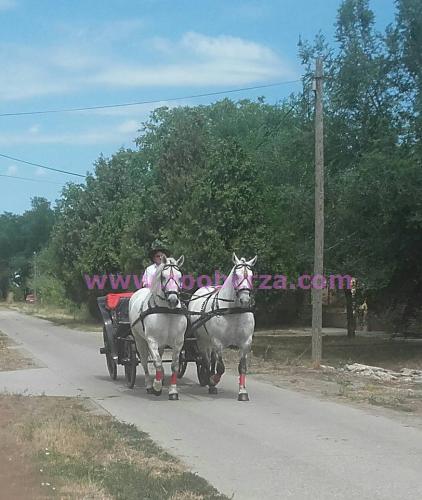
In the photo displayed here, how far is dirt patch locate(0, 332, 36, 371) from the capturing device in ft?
58.5

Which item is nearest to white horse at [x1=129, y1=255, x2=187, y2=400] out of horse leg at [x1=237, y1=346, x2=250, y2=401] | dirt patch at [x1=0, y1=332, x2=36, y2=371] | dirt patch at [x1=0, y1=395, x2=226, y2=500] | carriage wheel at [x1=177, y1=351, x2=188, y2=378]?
horse leg at [x1=237, y1=346, x2=250, y2=401]

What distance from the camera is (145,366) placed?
1322cm

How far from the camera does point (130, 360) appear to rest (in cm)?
1380

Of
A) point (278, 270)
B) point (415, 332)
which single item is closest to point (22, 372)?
point (278, 270)

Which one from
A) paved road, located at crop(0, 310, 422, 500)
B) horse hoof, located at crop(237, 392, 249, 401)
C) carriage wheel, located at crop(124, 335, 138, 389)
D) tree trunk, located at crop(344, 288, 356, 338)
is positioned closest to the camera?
paved road, located at crop(0, 310, 422, 500)

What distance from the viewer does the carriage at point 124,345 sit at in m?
13.7

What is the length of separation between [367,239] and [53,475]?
A: 1771 centimetres

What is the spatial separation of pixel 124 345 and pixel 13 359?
631cm

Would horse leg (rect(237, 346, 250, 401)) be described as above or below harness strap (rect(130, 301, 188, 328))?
below

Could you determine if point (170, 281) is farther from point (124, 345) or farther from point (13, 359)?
point (13, 359)

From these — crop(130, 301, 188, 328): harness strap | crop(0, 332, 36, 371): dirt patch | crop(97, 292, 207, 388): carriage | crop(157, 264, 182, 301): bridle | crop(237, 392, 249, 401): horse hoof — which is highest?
crop(157, 264, 182, 301): bridle

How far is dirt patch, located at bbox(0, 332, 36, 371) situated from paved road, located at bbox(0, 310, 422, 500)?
2926 mm

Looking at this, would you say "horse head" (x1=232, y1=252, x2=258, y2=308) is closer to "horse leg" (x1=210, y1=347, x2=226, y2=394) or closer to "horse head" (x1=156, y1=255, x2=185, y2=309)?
"horse head" (x1=156, y1=255, x2=185, y2=309)

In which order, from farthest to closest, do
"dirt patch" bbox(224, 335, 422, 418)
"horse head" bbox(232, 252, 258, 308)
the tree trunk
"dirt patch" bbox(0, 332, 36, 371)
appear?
the tree trunk < "dirt patch" bbox(0, 332, 36, 371) < "dirt patch" bbox(224, 335, 422, 418) < "horse head" bbox(232, 252, 258, 308)
